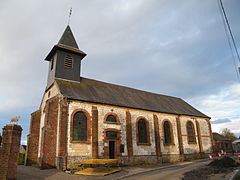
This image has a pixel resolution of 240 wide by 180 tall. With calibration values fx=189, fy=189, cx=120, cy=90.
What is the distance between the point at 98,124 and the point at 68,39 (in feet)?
36.8

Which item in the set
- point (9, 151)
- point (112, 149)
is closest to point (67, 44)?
point (112, 149)

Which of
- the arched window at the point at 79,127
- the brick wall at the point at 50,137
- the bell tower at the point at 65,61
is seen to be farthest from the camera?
the bell tower at the point at 65,61

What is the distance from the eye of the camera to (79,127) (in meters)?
16.8

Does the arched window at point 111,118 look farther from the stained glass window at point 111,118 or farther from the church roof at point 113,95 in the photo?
the church roof at point 113,95

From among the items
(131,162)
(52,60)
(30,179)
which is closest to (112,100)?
(131,162)

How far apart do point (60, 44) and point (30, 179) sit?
48.3 ft

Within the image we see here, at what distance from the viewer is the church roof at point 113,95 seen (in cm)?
1845

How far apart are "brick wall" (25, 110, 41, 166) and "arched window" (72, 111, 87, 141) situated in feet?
19.8

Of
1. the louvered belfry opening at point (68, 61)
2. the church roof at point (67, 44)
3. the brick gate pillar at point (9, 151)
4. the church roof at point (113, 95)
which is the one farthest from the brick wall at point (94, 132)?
the brick gate pillar at point (9, 151)

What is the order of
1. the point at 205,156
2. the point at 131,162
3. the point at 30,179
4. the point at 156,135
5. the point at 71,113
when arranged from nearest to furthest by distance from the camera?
the point at 30,179 → the point at 71,113 → the point at 131,162 → the point at 156,135 → the point at 205,156

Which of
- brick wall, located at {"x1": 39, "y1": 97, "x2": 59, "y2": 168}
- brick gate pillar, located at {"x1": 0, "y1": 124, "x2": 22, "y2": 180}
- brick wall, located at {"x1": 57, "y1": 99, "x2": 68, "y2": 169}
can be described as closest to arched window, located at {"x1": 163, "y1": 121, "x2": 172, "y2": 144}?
brick wall, located at {"x1": 57, "y1": 99, "x2": 68, "y2": 169}

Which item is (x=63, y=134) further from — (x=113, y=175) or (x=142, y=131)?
(x=142, y=131)

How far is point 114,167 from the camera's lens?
48.3 feet

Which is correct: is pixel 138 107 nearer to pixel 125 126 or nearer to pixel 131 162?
pixel 125 126
